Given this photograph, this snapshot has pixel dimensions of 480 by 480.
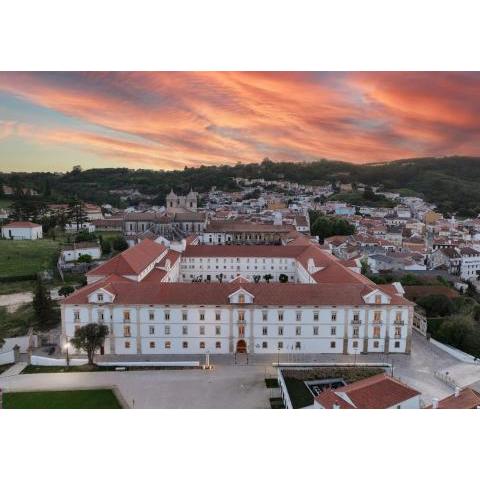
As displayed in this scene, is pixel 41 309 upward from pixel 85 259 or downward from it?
downward

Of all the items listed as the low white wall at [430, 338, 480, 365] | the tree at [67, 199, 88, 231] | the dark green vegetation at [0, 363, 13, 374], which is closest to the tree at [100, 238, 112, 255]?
the tree at [67, 199, 88, 231]

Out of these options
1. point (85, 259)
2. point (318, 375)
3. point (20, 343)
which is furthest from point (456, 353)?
point (85, 259)

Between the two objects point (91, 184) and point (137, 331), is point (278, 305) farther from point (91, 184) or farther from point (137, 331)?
point (91, 184)

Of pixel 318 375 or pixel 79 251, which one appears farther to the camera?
pixel 79 251

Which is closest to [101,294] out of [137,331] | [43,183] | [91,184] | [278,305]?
[137,331]

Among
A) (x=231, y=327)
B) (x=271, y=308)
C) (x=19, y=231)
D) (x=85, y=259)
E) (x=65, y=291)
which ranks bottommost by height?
(x=65, y=291)

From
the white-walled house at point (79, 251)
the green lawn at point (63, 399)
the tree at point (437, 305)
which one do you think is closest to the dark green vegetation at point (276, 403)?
the green lawn at point (63, 399)

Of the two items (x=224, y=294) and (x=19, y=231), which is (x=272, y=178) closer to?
(x=19, y=231)
